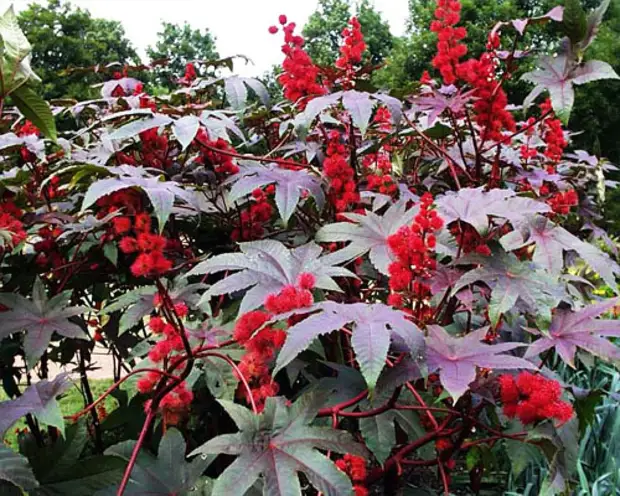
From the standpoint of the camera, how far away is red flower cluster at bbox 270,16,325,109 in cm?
168

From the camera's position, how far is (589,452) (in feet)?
7.36

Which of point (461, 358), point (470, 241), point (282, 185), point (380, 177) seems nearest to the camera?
point (461, 358)

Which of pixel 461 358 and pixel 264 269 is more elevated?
pixel 264 269

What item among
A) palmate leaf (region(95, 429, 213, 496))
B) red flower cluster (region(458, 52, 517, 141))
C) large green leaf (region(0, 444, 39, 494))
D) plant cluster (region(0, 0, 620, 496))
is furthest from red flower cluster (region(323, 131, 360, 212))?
large green leaf (region(0, 444, 39, 494))

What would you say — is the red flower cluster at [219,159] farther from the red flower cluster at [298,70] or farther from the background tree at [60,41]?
the background tree at [60,41]

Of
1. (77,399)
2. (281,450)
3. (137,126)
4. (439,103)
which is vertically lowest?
(77,399)

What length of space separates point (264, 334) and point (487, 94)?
3.09ft

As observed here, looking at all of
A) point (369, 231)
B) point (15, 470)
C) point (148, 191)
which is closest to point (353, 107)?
point (369, 231)

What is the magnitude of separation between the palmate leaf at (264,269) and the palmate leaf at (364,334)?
19 centimetres

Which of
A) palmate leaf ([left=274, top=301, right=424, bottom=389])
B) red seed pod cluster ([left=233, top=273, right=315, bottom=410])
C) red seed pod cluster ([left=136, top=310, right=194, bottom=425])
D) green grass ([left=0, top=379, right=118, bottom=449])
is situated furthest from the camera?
green grass ([left=0, top=379, right=118, bottom=449])

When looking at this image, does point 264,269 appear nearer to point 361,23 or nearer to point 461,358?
point 461,358

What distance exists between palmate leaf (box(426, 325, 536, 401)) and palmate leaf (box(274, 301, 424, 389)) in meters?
0.07

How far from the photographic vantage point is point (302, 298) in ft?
3.23

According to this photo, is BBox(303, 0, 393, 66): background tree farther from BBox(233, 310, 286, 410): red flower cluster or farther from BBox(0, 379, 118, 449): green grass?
BBox(233, 310, 286, 410): red flower cluster
